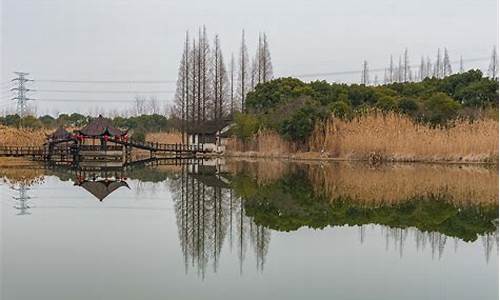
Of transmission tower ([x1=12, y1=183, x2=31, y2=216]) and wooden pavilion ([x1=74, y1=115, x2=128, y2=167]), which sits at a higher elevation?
wooden pavilion ([x1=74, y1=115, x2=128, y2=167])

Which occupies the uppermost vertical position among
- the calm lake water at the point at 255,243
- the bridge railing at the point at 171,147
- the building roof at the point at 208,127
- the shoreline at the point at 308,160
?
the building roof at the point at 208,127

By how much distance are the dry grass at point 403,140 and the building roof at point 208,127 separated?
Answer: 1254 centimetres

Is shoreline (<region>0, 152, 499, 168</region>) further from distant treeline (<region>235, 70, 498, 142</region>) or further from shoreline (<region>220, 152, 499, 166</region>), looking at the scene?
distant treeline (<region>235, 70, 498, 142</region>)

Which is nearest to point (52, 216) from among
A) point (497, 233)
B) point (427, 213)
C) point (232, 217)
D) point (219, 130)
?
point (232, 217)

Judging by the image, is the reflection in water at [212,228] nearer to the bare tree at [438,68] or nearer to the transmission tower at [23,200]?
the transmission tower at [23,200]

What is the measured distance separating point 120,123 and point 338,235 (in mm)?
48848

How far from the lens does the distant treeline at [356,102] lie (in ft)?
81.7

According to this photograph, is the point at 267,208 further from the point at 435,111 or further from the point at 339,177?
the point at 435,111

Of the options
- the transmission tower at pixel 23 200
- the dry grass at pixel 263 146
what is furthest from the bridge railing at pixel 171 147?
the transmission tower at pixel 23 200

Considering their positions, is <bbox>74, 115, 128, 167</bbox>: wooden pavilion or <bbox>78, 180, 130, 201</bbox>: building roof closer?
<bbox>78, 180, 130, 201</bbox>: building roof

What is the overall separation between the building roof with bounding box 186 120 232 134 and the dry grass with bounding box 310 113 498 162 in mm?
12541

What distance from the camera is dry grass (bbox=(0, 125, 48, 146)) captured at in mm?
33719

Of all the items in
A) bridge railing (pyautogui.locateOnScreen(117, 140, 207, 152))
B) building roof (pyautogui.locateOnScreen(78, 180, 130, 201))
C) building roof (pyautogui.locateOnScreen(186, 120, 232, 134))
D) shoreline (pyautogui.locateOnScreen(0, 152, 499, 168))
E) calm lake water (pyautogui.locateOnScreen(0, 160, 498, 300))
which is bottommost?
calm lake water (pyautogui.locateOnScreen(0, 160, 498, 300))

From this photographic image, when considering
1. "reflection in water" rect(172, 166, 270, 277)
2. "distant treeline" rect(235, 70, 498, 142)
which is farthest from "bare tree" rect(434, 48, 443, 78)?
"reflection in water" rect(172, 166, 270, 277)
